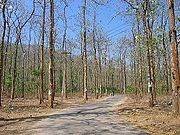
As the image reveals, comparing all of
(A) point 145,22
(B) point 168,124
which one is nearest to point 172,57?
(B) point 168,124

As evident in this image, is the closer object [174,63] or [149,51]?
[174,63]

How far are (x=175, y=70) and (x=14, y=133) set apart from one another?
8.66 meters

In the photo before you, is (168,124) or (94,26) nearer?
(168,124)

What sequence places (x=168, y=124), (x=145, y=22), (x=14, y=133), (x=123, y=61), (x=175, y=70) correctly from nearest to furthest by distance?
(x=14, y=133), (x=168, y=124), (x=175, y=70), (x=145, y=22), (x=123, y=61)

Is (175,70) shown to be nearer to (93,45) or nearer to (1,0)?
(1,0)

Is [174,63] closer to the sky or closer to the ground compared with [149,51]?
closer to the ground

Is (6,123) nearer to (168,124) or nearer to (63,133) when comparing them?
(63,133)

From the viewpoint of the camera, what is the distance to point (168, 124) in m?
15.1

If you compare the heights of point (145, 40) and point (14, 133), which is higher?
point (145, 40)

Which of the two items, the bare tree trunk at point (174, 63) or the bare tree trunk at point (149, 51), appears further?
the bare tree trunk at point (149, 51)

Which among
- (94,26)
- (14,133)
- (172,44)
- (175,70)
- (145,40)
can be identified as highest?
(94,26)

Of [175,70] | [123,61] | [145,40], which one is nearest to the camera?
[175,70]

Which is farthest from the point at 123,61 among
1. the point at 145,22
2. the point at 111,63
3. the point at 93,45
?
the point at 145,22

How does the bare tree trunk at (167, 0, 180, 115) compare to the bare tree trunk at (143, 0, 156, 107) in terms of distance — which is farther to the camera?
the bare tree trunk at (143, 0, 156, 107)
